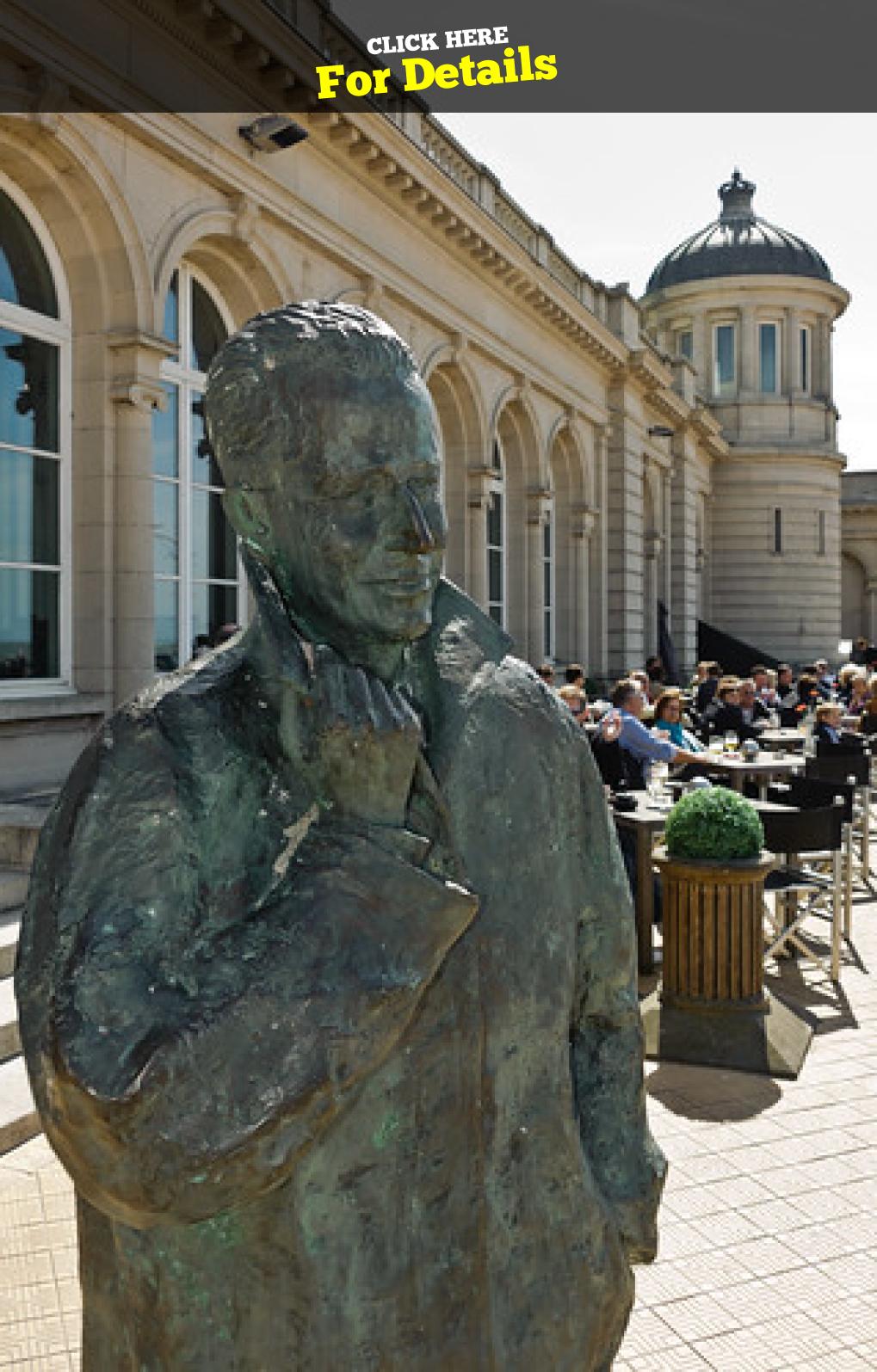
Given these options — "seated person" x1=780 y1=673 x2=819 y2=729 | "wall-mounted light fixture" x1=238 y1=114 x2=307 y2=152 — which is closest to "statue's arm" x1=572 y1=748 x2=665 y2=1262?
"wall-mounted light fixture" x1=238 y1=114 x2=307 y2=152

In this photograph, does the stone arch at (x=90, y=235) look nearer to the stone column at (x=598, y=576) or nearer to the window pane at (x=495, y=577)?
the window pane at (x=495, y=577)

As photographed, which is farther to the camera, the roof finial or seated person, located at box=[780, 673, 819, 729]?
the roof finial

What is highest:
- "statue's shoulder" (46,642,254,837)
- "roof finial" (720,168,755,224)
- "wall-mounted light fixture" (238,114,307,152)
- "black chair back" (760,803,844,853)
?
"roof finial" (720,168,755,224)

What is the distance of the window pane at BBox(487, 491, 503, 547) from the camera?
19.0m

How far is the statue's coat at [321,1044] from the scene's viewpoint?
991mm

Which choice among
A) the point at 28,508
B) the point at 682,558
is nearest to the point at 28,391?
the point at 28,508

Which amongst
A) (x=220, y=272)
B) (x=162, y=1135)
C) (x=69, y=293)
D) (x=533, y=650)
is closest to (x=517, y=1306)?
(x=162, y=1135)

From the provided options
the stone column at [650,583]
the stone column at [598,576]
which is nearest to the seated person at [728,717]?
the stone column at [598,576]

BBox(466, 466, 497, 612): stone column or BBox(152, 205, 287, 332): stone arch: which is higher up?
BBox(152, 205, 287, 332): stone arch

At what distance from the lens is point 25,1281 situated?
11.9 ft

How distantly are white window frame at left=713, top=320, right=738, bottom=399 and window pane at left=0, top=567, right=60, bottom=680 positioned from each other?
30.7m

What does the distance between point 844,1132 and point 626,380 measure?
20110mm

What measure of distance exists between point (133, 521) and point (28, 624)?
3.97ft

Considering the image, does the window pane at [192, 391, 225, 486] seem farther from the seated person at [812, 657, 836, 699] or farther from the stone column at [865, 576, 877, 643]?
the stone column at [865, 576, 877, 643]
